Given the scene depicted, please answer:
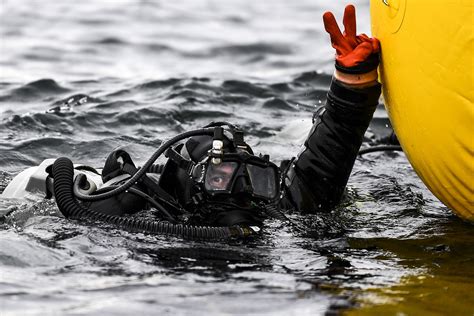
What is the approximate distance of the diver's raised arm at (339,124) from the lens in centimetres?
425

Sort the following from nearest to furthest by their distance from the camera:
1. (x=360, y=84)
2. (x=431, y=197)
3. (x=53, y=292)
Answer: (x=53, y=292) → (x=360, y=84) → (x=431, y=197)

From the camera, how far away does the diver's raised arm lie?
4.25 m

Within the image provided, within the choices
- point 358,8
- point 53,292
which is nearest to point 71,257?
point 53,292

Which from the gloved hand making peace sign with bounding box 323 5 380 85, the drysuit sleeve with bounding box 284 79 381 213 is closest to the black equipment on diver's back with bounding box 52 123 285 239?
the drysuit sleeve with bounding box 284 79 381 213

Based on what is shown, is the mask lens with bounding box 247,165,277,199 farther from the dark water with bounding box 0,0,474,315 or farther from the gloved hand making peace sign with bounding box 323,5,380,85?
the gloved hand making peace sign with bounding box 323,5,380,85

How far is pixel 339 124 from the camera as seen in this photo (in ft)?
14.7

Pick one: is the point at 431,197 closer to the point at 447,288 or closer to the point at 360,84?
the point at 360,84

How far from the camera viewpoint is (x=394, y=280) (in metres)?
3.72

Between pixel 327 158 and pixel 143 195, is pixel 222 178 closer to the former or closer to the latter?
pixel 143 195

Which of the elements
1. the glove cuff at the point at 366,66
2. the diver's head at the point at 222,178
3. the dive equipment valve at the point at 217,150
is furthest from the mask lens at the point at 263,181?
the glove cuff at the point at 366,66

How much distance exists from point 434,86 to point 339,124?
2.38ft

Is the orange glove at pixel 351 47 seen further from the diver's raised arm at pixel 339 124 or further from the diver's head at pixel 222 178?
the diver's head at pixel 222 178

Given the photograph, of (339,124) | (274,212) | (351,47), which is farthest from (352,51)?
(274,212)

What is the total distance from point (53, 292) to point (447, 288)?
156 centimetres
